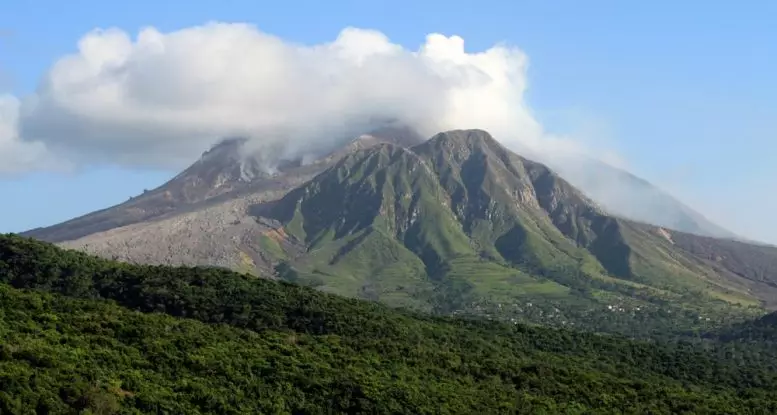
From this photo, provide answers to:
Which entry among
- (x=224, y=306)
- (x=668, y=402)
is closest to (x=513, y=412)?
(x=668, y=402)

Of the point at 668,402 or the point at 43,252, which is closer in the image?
the point at 668,402

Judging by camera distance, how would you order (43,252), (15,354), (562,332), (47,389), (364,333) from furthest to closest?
(562,332), (43,252), (364,333), (15,354), (47,389)

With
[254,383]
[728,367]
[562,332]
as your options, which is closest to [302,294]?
[562,332]

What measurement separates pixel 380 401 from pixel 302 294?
4081 centimetres

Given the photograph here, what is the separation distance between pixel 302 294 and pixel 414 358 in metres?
28.5

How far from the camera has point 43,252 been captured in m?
104

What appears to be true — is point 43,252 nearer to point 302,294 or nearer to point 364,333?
point 302,294

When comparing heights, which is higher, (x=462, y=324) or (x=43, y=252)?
(x=43, y=252)


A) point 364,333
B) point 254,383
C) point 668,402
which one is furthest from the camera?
point 364,333

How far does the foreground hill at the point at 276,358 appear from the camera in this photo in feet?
196

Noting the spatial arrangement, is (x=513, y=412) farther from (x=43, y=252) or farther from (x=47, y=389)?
(x=43, y=252)

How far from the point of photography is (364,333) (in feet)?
309

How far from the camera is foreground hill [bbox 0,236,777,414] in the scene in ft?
196

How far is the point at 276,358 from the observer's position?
71.2m
